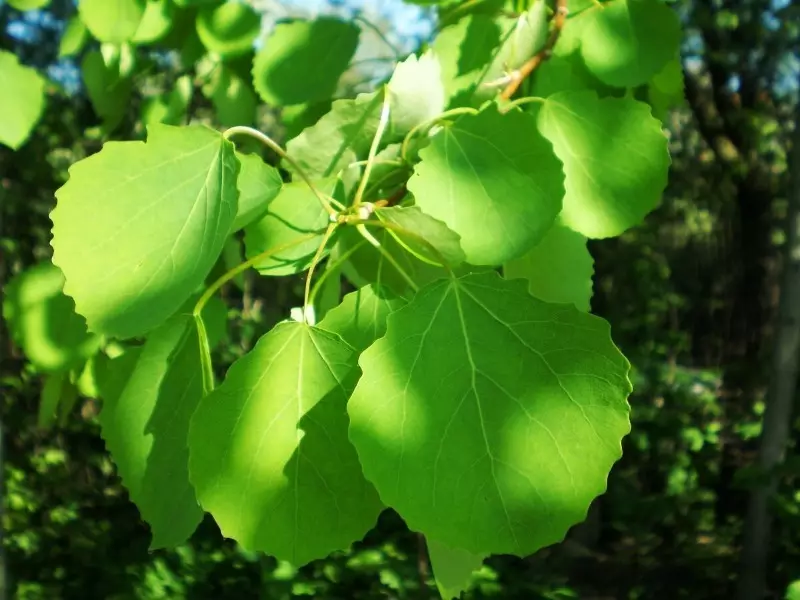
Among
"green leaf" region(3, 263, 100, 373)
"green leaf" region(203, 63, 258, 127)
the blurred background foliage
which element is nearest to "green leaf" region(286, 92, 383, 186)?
"green leaf" region(3, 263, 100, 373)

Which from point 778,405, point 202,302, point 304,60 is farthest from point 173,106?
point 778,405

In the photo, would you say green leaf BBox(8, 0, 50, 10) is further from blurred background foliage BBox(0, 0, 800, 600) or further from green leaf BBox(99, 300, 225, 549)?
blurred background foliage BBox(0, 0, 800, 600)

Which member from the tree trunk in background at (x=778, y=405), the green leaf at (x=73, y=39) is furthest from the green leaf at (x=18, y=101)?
the tree trunk in background at (x=778, y=405)

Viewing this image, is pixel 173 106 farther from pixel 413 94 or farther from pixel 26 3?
pixel 413 94

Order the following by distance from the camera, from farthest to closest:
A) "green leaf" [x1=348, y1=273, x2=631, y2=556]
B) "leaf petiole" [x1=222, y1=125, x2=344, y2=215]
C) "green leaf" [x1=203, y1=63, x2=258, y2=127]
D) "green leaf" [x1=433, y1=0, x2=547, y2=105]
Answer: "green leaf" [x1=203, y1=63, x2=258, y2=127] < "green leaf" [x1=433, y1=0, x2=547, y2=105] < "leaf petiole" [x1=222, y1=125, x2=344, y2=215] < "green leaf" [x1=348, y1=273, x2=631, y2=556]

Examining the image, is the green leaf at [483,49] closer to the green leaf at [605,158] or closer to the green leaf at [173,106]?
the green leaf at [605,158]
